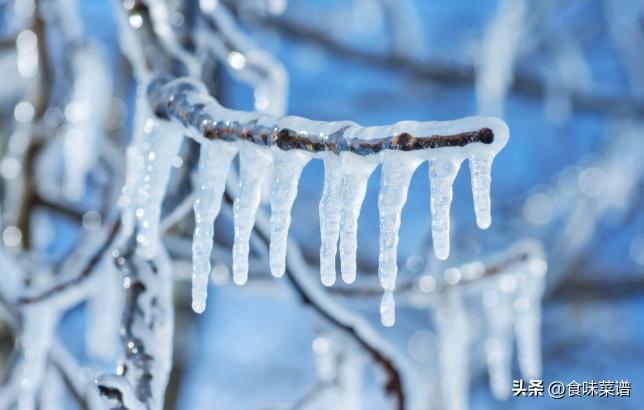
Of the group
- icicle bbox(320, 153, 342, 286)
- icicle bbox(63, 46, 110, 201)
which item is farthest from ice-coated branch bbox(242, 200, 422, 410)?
icicle bbox(63, 46, 110, 201)

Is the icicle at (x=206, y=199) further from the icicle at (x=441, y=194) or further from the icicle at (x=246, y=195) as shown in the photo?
the icicle at (x=441, y=194)

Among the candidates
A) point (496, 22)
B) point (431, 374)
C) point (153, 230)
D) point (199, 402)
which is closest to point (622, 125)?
point (496, 22)

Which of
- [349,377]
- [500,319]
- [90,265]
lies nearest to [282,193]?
[90,265]

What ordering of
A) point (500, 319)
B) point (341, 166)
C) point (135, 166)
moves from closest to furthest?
1. point (341, 166)
2. point (135, 166)
3. point (500, 319)

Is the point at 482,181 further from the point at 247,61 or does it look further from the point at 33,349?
the point at 33,349

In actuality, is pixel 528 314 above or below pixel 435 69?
below

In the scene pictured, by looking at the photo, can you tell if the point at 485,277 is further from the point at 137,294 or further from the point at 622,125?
the point at 622,125

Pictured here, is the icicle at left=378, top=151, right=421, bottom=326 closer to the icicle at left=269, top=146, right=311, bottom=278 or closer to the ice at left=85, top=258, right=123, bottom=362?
the icicle at left=269, top=146, right=311, bottom=278
